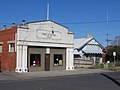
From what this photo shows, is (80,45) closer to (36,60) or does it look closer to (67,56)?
(67,56)

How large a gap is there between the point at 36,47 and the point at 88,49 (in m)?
24.2

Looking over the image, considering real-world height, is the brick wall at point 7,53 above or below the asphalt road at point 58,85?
above

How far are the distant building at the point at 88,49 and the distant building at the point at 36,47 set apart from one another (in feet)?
55.4

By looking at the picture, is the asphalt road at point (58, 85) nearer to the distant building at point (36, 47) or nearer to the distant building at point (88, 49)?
the distant building at point (36, 47)

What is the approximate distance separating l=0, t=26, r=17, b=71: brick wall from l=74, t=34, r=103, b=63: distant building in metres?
22.6

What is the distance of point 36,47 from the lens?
130ft

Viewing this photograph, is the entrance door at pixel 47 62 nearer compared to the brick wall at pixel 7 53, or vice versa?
the brick wall at pixel 7 53

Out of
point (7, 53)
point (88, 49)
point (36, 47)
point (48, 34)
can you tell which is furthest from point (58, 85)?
point (88, 49)

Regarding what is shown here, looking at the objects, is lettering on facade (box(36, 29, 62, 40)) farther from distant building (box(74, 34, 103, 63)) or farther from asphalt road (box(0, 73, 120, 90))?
distant building (box(74, 34, 103, 63))

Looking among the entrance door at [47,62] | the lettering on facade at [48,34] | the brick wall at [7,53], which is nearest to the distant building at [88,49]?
the lettering on facade at [48,34]

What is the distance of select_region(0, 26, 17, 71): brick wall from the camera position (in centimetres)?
3820

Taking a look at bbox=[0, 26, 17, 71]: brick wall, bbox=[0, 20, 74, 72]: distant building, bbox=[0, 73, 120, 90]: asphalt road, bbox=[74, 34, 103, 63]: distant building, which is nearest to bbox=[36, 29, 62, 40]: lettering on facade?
bbox=[0, 20, 74, 72]: distant building

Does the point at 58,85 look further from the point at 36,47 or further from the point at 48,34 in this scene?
the point at 48,34

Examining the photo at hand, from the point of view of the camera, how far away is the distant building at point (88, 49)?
2395 inches
